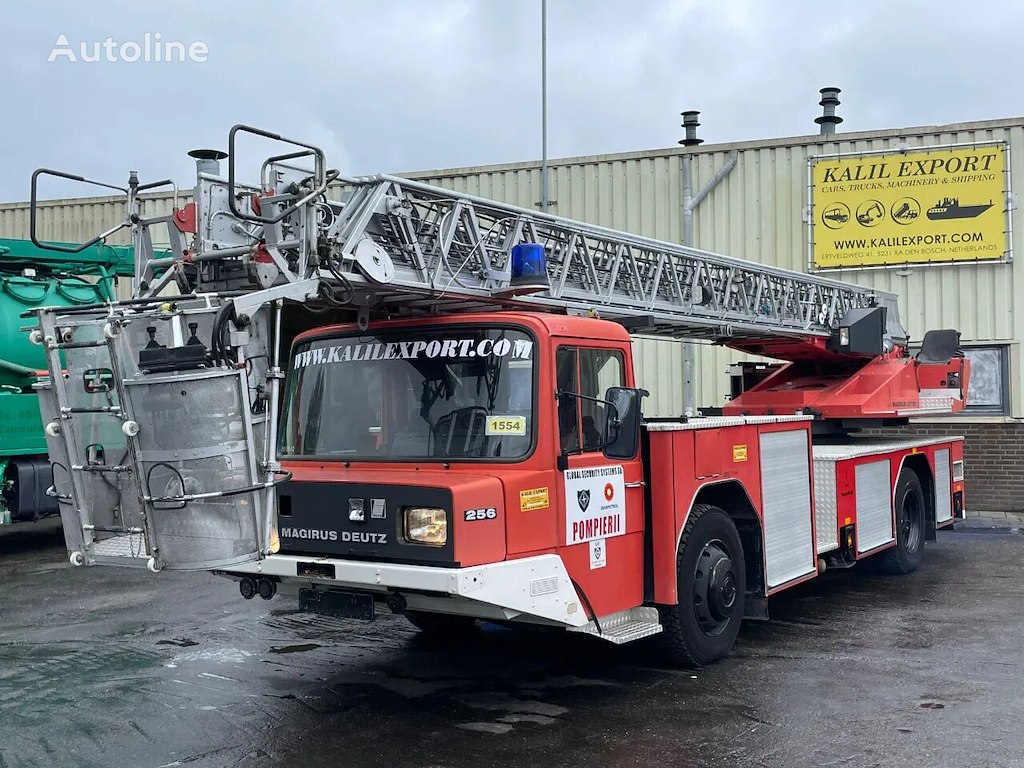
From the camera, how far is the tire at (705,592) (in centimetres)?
651

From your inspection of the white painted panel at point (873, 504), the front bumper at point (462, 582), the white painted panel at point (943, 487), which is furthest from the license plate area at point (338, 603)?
the white painted panel at point (943, 487)

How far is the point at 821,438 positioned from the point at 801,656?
15.2 ft

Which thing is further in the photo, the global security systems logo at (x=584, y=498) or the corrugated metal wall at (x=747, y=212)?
the corrugated metal wall at (x=747, y=212)

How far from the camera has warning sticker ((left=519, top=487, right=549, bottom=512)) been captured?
18.2ft

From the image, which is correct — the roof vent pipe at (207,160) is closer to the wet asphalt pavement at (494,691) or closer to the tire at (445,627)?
the wet asphalt pavement at (494,691)

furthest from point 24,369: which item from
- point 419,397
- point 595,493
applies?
point 595,493

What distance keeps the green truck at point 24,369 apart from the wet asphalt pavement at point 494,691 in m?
3.24

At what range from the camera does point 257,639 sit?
7.73 m

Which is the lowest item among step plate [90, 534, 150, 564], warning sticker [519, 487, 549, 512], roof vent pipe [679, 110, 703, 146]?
step plate [90, 534, 150, 564]

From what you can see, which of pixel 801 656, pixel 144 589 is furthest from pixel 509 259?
pixel 144 589

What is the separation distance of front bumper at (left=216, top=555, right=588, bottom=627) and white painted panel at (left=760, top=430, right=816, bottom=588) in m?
2.28

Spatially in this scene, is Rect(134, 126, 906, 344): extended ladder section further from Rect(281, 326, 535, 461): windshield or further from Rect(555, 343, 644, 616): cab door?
Rect(555, 343, 644, 616): cab door

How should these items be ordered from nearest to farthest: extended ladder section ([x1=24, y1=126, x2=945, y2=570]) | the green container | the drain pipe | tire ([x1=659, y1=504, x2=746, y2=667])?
extended ladder section ([x1=24, y1=126, x2=945, y2=570]) < tire ([x1=659, y1=504, x2=746, y2=667]) < the green container < the drain pipe

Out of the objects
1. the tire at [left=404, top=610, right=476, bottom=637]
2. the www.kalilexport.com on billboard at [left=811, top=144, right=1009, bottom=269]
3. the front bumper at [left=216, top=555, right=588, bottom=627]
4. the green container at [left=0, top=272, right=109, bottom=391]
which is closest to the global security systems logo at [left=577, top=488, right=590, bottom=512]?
the front bumper at [left=216, top=555, right=588, bottom=627]
